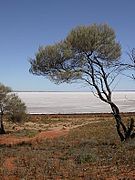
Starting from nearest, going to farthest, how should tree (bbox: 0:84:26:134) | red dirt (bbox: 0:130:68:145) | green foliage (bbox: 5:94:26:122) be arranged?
red dirt (bbox: 0:130:68:145)
tree (bbox: 0:84:26:134)
green foliage (bbox: 5:94:26:122)

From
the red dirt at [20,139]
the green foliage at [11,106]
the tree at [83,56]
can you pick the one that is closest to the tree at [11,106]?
the green foliage at [11,106]

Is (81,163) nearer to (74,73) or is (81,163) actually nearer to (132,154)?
(132,154)

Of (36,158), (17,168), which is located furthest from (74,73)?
(17,168)

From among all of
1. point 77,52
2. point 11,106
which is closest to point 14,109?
point 11,106

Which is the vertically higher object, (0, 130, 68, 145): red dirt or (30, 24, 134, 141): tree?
(30, 24, 134, 141): tree

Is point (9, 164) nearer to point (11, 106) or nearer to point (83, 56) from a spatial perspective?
point (83, 56)

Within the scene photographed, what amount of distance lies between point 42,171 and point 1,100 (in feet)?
116

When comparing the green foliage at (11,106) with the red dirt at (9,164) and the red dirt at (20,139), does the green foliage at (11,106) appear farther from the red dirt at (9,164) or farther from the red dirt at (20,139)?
the red dirt at (9,164)

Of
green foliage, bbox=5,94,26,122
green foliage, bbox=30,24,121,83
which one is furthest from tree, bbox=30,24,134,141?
green foliage, bbox=5,94,26,122

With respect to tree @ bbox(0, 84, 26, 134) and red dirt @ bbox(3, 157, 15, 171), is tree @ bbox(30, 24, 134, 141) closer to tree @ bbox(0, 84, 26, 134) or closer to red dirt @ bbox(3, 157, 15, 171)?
red dirt @ bbox(3, 157, 15, 171)

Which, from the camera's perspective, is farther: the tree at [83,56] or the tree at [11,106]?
the tree at [11,106]

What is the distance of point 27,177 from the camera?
1228 centimetres

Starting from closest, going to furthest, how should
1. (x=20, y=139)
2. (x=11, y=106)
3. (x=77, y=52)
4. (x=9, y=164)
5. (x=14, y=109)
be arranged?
(x=9, y=164)
(x=77, y=52)
(x=20, y=139)
(x=11, y=106)
(x=14, y=109)

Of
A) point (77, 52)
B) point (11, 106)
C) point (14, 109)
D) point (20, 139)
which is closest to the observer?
point (77, 52)
